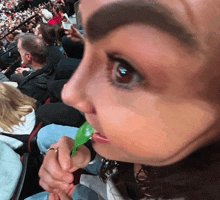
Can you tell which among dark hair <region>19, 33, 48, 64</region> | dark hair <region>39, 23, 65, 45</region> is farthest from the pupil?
dark hair <region>39, 23, 65, 45</region>

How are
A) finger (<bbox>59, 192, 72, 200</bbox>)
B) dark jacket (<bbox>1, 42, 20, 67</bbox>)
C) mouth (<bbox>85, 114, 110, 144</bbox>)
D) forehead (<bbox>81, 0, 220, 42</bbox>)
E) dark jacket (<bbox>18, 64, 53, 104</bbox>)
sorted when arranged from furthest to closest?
dark jacket (<bbox>1, 42, 20, 67</bbox>) → dark jacket (<bbox>18, 64, 53, 104</bbox>) → finger (<bbox>59, 192, 72, 200</bbox>) → mouth (<bbox>85, 114, 110, 144</bbox>) → forehead (<bbox>81, 0, 220, 42</bbox>)

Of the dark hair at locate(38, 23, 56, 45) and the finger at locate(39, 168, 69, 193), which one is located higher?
the finger at locate(39, 168, 69, 193)

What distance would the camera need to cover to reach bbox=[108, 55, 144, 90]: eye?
0.24 m

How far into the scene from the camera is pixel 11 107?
3.73 ft

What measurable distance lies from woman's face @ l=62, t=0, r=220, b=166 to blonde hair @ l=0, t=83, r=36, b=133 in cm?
96

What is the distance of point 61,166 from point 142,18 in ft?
1.31

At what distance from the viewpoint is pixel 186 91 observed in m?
0.22

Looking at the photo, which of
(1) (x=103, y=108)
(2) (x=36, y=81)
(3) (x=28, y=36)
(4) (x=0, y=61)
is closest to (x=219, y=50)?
(1) (x=103, y=108)

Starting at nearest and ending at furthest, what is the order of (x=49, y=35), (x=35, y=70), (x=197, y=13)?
(x=197, y=13) → (x=35, y=70) → (x=49, y=35)

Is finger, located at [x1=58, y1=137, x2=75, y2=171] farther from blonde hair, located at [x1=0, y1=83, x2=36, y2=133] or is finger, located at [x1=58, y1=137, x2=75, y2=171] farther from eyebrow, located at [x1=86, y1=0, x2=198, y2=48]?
blonde hair, located at [x1=0, y1=83, x2=36, y2=133]

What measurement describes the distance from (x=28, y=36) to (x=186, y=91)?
2015 mm

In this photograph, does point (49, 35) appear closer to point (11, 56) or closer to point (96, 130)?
point (11, 56)

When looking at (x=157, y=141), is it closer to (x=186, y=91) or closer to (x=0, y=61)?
(x=186, y=91)

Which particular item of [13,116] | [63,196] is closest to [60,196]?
[63,196]
